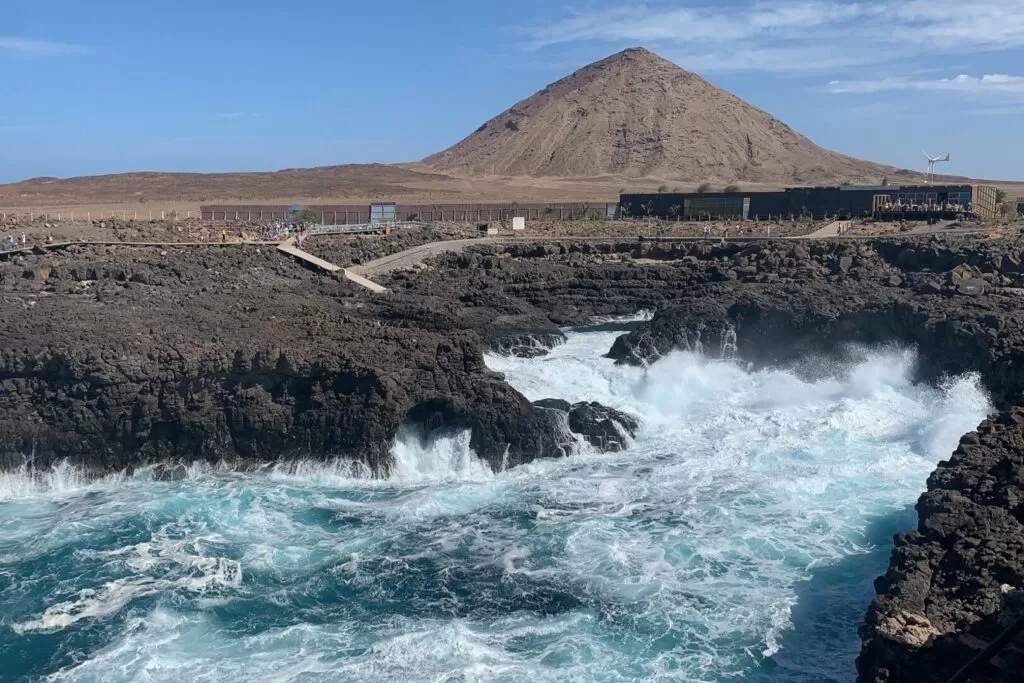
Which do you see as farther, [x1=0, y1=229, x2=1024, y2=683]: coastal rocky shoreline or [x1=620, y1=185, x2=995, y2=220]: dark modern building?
[x1=620, y1=185, x2=995, y2=220]: dark modern building

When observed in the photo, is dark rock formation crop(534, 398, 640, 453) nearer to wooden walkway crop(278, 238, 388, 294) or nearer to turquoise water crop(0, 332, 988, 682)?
turquoise water crop(0, 332, 988, 682)

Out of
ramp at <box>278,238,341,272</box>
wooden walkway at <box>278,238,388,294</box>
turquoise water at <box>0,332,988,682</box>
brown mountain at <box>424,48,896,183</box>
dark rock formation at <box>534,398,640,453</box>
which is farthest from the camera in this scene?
brown mountain at <box>424,48,896,183</box>

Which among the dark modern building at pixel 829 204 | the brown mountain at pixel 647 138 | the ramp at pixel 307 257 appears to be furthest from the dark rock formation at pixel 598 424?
the brown mountain at pixel 647 138

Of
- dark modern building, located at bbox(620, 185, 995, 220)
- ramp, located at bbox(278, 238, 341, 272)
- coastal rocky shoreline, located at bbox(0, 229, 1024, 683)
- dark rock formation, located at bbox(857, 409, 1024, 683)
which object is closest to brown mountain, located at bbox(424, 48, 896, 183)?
dark modern building, located at bbox(620, 185, 995, 220)

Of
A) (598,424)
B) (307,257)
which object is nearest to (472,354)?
(598,424)

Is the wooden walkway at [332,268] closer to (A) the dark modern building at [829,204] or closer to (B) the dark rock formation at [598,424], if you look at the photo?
(B) the dark rock formation at [598,424]

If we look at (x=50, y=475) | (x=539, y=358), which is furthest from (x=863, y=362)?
(x=50, y=475)

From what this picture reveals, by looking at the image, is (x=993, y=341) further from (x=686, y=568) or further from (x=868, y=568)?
(x=686, y=568)
